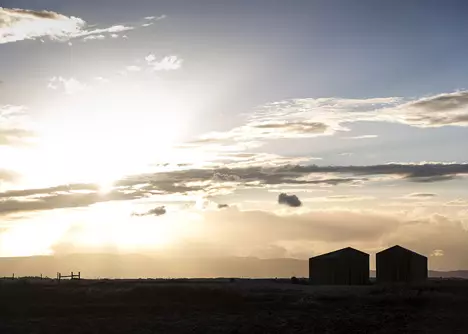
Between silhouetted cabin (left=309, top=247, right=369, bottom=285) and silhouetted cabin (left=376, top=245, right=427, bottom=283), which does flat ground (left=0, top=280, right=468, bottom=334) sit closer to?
silhouetted cabin (left=309, top=247, right=369, bottom=285)

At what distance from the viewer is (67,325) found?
51375 mm

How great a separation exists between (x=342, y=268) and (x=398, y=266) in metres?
7.46

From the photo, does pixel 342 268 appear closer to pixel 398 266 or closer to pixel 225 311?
pixel 398 266

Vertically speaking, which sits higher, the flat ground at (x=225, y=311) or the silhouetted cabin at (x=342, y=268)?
the silhouetted cabin at (x=342, y=268)

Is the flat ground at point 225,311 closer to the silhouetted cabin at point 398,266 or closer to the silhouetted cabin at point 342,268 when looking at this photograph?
the silhouetted cabin at point 342,268

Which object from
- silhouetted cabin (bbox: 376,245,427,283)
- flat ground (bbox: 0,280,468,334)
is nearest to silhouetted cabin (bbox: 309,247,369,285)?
silhouetted cabin (bbox: 376,245,427,283)

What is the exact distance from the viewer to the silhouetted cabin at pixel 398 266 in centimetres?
9462

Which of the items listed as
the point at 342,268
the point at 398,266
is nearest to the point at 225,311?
the point at 342,268

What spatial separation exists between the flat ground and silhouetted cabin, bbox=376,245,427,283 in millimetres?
24442

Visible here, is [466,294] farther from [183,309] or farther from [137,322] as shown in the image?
[137,322]

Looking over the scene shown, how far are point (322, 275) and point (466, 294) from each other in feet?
96.0

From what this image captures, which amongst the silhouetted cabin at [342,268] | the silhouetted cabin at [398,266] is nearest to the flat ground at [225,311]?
the silhouetted cabin at [342,268]

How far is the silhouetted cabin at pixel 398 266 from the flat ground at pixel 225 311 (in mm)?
24442

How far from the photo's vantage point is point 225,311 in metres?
56.1
